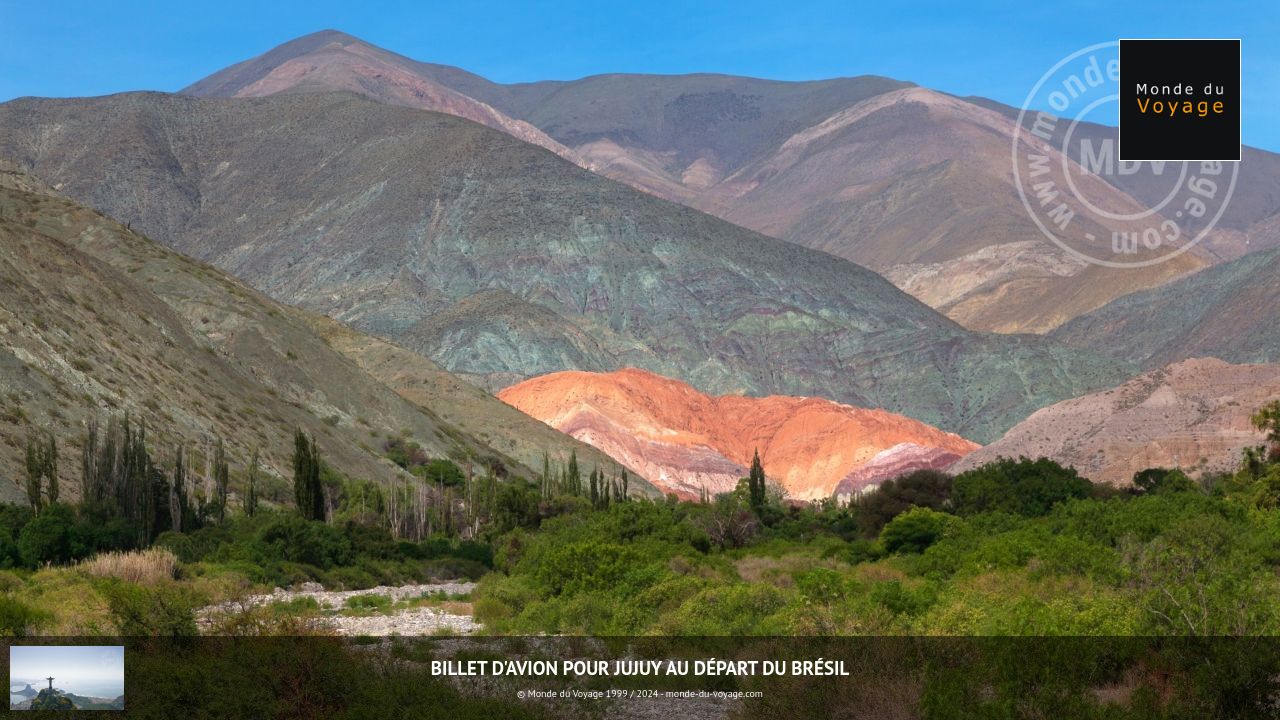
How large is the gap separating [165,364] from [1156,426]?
51534 mm

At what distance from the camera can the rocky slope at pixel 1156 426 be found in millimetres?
77500

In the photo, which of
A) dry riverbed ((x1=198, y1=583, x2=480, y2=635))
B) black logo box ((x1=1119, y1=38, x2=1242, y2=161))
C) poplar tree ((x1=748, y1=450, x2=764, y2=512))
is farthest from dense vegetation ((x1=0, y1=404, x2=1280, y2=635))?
black logo box ((x1=1119, y1=38, x2=1242, y2=161))

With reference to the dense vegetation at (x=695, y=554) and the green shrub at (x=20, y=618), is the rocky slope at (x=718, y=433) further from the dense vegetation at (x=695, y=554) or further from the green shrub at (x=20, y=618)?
the green shrub at (x=20, y=618)

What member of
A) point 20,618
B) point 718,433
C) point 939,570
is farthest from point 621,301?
point 20,618

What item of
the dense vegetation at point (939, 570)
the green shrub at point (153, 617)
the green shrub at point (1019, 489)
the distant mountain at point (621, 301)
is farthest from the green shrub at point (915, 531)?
the distant mountain at point (621, 301)

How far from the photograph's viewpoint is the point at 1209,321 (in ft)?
580

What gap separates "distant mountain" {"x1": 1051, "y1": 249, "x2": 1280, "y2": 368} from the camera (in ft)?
530

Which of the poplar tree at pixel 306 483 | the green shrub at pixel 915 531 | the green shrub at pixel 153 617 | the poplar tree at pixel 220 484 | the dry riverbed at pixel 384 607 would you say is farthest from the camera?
the poplar tree at pixel 306 483

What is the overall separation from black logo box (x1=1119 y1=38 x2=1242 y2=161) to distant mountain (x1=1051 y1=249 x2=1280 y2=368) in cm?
7315

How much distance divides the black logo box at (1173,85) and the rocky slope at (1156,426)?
511 inches

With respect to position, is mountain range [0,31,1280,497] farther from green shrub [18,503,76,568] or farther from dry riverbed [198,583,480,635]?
dry riverbed [198,583,480,635]

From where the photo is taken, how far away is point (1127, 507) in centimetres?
3625

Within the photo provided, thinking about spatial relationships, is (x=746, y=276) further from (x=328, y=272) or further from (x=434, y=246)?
(x=328, y=272)

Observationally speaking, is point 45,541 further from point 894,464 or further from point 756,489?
point 894,464
